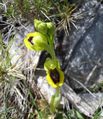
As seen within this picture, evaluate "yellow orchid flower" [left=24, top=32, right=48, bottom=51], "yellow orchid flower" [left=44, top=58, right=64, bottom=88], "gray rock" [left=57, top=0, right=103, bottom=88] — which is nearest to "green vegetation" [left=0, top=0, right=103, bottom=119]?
"gray rock" [left=57, top=0, right=103, bottom=88]

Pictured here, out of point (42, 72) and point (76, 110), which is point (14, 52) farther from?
point (76, 110)

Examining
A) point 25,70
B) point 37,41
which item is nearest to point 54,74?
point 37,41

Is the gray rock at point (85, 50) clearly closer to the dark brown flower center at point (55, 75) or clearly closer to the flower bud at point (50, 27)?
the dark brown flower center at point (55, 75)

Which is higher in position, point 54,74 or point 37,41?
point 37,41

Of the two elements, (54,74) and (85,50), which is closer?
(54,74)

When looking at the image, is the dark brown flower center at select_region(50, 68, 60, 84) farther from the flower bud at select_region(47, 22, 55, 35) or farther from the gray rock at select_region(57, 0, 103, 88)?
the gray rock at select_region(57, 0, 103, 88)

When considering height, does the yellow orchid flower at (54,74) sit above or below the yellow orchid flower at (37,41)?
below

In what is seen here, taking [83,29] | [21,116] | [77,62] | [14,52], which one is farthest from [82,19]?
[21,116]

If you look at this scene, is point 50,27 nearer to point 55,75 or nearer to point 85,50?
point 55,75

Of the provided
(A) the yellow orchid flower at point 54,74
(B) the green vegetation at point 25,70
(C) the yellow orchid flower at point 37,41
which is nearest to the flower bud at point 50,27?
(C) the yellow orchid flower at point 37,41
